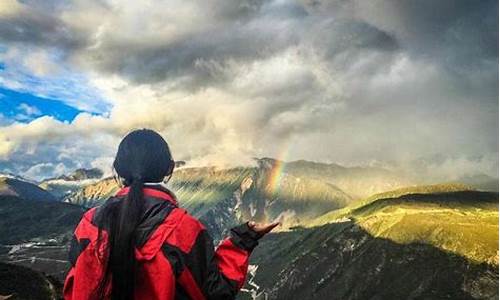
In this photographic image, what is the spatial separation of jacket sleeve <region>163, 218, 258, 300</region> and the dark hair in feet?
1.90

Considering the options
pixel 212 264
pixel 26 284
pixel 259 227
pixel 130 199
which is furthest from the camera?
pixel 26 284

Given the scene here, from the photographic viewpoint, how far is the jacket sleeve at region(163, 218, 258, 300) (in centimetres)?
773

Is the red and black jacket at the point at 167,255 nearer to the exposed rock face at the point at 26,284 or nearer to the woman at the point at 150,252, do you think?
the woman at the point at 150,252

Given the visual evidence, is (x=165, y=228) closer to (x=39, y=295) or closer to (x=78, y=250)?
(x=78, y=250)

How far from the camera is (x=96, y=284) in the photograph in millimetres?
7398

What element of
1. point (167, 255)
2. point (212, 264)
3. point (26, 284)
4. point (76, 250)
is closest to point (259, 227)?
point (212, 264)

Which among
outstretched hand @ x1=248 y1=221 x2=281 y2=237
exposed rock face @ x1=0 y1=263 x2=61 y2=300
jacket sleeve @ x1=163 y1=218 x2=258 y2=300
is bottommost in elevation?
exposed rock face @ x1=0 y1=263 x2=61 y2=300

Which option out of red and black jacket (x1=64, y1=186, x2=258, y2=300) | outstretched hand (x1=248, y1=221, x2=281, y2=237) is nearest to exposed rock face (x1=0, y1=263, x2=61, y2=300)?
red and black jacket (x1=64, y1=186, x2=258, y2=300)

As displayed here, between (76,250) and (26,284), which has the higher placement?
(76,250)

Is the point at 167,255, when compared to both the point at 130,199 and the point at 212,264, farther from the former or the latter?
the point at 130,199

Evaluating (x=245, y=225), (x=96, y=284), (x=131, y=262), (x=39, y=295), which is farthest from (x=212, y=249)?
(x=39, y=295)

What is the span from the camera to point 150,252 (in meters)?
7.58

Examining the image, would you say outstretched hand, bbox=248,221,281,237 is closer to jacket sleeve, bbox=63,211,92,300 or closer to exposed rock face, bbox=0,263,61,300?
jacket sleeve, bbox=63,211,92,300

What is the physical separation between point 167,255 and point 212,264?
30.5 inches
